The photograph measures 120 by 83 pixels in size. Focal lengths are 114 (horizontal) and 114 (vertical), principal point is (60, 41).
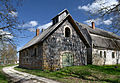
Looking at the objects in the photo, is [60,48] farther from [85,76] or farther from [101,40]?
[101,40]

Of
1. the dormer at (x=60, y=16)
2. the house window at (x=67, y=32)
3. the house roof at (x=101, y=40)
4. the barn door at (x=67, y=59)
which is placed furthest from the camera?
the house roof at (x=101, y=40)

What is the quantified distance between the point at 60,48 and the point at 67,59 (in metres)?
1.90

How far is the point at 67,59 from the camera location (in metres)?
15.8

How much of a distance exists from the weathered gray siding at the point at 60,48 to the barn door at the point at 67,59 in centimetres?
56

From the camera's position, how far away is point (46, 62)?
1414 centimetres

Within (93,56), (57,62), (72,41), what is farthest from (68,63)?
(93,56)

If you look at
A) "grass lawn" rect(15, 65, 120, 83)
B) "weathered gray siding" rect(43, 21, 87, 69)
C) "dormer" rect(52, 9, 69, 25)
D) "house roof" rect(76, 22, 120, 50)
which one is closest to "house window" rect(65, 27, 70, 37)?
"weathered gray siding" rect(43, 21, 87, 69)

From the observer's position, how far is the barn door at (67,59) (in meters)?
15.5

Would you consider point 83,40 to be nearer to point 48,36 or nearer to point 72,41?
point 72,41

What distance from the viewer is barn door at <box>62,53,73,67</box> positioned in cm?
1552

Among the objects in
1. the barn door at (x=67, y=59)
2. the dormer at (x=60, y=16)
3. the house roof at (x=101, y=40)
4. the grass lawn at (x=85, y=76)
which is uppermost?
the dormer at (x=60, y=16)

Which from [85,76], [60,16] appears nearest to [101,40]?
[60,16]

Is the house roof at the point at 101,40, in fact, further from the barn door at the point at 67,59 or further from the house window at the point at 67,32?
the barn door at the point at 67,59

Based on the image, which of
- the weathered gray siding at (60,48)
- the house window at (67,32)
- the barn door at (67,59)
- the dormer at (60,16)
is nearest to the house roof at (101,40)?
the weathered gray siding at (60,48)
